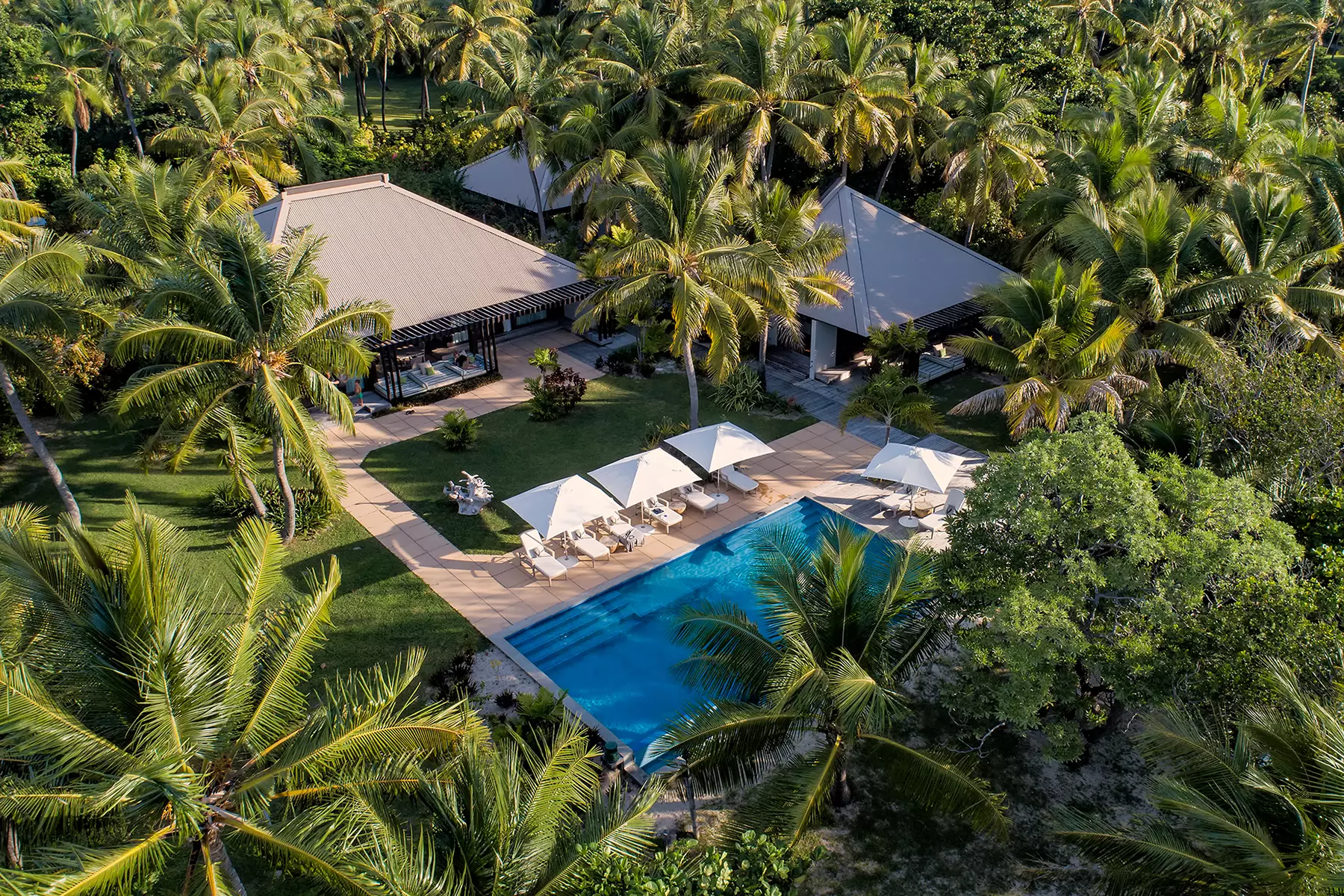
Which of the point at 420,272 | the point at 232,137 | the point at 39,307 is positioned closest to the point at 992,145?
the point at 420,272

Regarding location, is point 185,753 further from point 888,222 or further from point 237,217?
point 888,222

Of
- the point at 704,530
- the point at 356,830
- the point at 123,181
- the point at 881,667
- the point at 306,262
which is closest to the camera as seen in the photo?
the point at 356,830

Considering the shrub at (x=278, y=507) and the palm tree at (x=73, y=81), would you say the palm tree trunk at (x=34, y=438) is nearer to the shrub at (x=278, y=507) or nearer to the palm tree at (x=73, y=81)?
the shrub at (x=278, y=507)

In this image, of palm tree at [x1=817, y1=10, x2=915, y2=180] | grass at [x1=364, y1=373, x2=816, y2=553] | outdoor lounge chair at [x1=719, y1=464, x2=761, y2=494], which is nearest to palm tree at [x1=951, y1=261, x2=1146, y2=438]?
outdoor lounge chair at [x1=719, y1=464, x2=761, y2=494]

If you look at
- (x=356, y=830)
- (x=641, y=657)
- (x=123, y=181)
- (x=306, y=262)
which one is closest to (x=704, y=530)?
(x=641, y=657)

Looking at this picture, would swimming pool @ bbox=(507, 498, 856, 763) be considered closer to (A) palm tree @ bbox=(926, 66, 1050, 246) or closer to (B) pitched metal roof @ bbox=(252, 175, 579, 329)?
(B) pitched metal roof @ bbox=(252, 175, 579, 329)

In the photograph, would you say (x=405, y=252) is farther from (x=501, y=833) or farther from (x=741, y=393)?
(x=501, y=833)
